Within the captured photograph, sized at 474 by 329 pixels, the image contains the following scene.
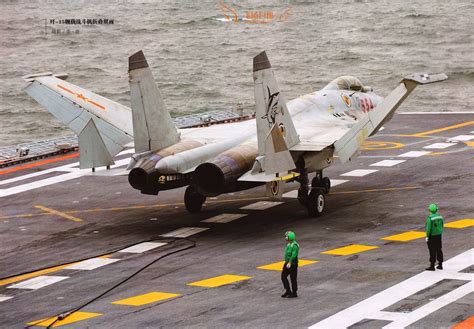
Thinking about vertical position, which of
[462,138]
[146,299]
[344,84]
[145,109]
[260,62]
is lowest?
[146,299]

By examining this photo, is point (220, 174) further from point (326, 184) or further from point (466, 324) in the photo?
point (466, 324)

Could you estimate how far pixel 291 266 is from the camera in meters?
30.9

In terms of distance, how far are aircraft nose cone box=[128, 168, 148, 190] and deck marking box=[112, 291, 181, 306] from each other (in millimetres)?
7391

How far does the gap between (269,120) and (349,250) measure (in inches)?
229

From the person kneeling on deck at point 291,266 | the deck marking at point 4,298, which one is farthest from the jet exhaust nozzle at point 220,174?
the deck marking at point 4,298

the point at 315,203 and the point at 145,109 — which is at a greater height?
the point at 145,109

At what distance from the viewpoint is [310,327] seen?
2814 cm

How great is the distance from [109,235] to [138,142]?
3912 millimetres

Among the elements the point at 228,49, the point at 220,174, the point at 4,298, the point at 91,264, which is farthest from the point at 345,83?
the point at 228,49

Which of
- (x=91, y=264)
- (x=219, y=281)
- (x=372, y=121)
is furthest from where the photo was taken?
(x=372, y=121)

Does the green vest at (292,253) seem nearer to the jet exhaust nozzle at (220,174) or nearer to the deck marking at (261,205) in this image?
the jet exhaust nozzle at (220,174)

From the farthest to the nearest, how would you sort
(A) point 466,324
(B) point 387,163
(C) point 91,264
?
(B) point 387,163
(C) point 91,264
(A) point 466,324

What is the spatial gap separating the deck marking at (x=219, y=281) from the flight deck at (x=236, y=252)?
4 centimetres

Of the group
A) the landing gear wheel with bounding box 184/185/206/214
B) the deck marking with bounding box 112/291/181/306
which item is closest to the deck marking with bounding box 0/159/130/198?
the landing gear wheel with bounding box 184/185/206/214
